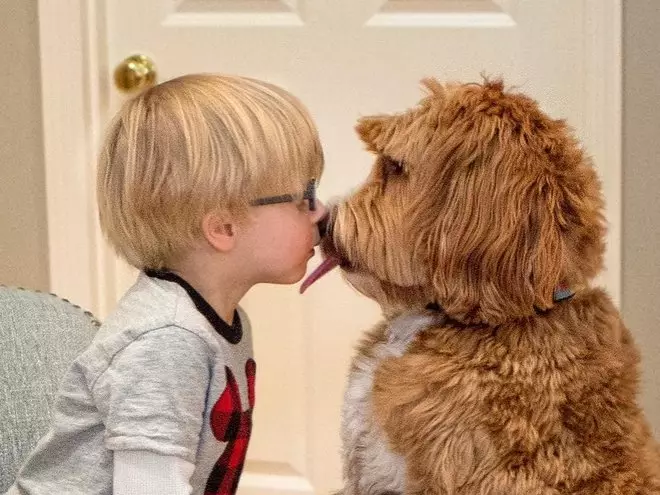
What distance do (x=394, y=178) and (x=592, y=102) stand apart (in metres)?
0.64

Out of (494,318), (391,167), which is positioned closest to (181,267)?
(391,167)

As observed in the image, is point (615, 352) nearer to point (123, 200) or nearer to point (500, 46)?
point (123, 200)

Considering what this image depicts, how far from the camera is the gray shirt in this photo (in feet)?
3.33

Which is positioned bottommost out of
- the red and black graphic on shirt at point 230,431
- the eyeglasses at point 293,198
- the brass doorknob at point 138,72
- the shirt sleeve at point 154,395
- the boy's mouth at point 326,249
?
the red and black graphic on shirt at point 230,431

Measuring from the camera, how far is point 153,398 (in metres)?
1.01

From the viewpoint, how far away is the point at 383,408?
3.44 feet

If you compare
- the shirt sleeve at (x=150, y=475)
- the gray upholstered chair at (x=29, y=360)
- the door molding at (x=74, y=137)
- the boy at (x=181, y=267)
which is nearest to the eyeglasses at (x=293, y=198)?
the boy at (x=181, y=267)

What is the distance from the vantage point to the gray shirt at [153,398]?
Result: 101 cm

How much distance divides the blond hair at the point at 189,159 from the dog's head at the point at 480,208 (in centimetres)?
12

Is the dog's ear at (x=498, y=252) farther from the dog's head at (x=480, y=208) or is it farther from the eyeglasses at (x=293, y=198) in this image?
the eyeglasses at (x=293, y=198)

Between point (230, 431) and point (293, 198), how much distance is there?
301 millimetres

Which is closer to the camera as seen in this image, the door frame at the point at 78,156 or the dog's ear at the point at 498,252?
the dog's ear at the point at 498,252

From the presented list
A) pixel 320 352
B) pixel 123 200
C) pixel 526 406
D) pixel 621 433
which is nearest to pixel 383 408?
pixel 526 406

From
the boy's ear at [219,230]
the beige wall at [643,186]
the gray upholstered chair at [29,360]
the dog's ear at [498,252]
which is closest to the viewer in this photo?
the dog's ear at [498,252]
